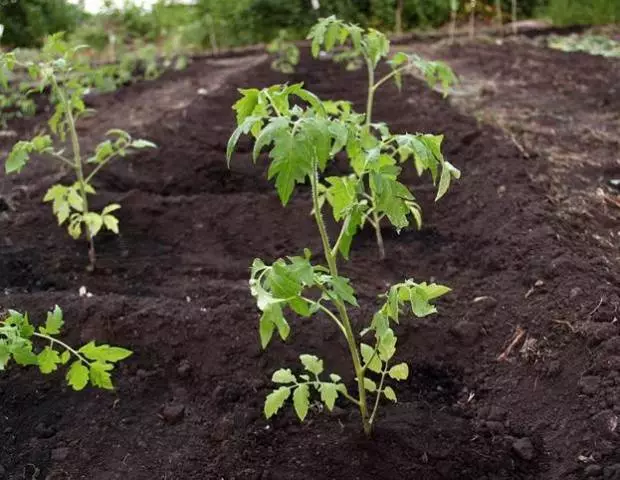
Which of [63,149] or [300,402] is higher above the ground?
[63,149]

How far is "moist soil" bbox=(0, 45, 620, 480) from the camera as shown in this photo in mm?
2531

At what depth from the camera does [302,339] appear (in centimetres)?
306

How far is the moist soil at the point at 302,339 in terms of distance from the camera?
2531mm

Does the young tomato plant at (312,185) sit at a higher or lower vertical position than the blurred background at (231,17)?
higher

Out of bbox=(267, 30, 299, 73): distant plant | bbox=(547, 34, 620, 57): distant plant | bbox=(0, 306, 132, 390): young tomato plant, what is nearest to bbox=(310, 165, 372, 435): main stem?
bbox=(0, 306, 132, 390): young tomato plant

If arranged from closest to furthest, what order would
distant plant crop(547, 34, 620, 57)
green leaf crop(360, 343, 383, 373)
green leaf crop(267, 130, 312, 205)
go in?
1. green leaf crop(267, 130, 312, 205)
2. green leaf crop(360, 343, 383, 373)
3. distant plant crop(547, 34, 620, 57)

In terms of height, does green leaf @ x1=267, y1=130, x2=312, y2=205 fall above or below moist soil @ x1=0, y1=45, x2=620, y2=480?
above

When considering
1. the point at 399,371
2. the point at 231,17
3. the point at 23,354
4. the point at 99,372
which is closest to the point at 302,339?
the point at 399,371

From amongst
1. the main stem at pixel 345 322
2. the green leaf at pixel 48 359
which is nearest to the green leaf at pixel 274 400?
the main stem at pixel 345 322

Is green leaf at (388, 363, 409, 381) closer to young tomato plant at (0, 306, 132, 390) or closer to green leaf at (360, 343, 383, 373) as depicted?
green leaf at (360, 343, 383, 373)

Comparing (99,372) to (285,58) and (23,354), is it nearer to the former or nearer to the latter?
(23,354)

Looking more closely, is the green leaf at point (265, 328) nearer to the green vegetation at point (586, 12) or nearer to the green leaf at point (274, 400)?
the green leaf at point (274, 400)

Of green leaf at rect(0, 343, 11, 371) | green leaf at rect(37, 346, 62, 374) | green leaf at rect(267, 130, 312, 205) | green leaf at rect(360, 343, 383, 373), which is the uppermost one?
green leaf at rect(267, 130, 312, 205)

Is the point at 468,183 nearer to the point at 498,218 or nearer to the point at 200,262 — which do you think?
the point at 498,218
